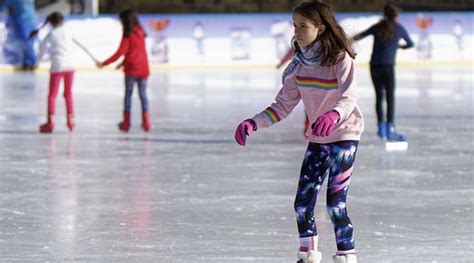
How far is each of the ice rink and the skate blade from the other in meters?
0.13

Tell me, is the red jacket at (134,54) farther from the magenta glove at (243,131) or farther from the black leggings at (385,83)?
the magenta glove at (243,131)

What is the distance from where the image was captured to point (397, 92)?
16906 mm

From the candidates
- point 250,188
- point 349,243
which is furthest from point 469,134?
point 349,243

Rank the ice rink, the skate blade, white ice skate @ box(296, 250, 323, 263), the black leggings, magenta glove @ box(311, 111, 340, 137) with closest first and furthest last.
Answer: magenta glove @ box(311, 111, 340, 137)
white ice skate @ box(296, 250, 323, 263)
the ice rink
the skate blade
the black leggings

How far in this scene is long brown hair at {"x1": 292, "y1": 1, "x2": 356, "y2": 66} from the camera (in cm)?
477

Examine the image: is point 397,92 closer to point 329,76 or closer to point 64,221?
point 64,221

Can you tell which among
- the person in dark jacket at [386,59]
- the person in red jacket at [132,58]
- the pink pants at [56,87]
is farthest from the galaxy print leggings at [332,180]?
the pink pants at [56,87]

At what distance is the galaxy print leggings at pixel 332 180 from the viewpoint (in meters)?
4.89

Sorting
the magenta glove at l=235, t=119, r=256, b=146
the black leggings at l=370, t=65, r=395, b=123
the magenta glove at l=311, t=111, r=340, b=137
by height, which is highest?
the magenta glove at l=311, t=111, r=340, b=137

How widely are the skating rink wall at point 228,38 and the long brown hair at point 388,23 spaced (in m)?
11.0

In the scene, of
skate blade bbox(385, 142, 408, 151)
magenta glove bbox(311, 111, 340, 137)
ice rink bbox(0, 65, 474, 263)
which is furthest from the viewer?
skate blade bbox(385, 142, 408, 151)

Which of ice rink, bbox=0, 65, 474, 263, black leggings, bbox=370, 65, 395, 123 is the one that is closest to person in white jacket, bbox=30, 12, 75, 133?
ice rink, bbox=0, 65, 474, 263

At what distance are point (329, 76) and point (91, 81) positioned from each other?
1442 centimetres

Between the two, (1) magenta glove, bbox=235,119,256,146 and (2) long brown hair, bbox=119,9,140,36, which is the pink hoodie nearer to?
(1) magenta glove, bbox=235,119,256,146
